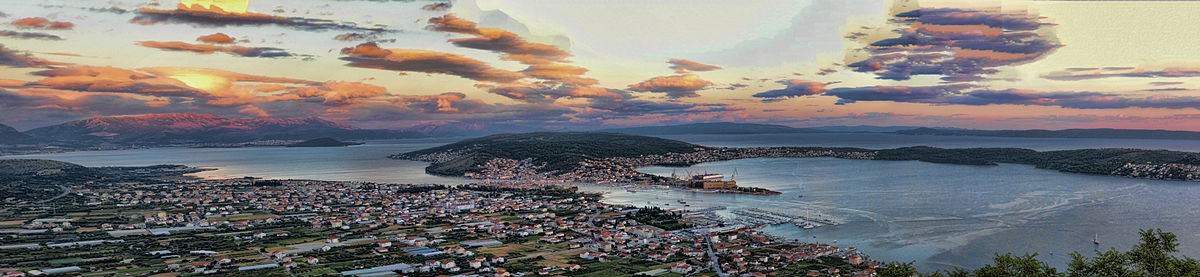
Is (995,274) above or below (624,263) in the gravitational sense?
above

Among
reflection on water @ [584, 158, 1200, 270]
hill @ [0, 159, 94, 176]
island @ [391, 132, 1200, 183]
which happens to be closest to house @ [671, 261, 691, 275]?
reflection on water @ [584, 158, 1200, 270]

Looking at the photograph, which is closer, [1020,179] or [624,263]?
[624,263]

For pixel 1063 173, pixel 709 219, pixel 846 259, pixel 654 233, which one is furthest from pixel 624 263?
pixel 1063 173

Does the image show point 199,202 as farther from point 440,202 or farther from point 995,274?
point 995,274

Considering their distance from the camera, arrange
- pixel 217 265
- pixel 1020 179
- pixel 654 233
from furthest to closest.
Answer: pixel 1020 179
pixel 654 233
pixel 217 265

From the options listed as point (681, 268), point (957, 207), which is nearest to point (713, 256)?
point (681, 268)

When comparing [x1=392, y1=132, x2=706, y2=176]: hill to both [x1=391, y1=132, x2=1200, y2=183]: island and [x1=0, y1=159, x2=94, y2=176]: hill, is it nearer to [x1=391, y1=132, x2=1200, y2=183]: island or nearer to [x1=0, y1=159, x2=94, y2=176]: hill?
[x1=391, y1=132, x2=1200, y2=183]: island

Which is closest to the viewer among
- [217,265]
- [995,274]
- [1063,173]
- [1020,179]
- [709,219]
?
[995,274]

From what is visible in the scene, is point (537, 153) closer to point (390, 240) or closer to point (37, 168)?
point (390, 240)
